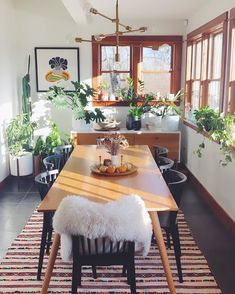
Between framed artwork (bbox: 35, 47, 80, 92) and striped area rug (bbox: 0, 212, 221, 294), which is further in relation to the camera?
framed artwork (bbox: 35, 47, 80, 92)

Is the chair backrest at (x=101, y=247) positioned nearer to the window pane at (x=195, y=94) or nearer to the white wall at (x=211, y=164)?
the white wall at (x=211, y=164)

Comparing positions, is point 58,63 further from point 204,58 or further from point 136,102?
point 204,58

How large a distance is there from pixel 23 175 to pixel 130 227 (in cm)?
376

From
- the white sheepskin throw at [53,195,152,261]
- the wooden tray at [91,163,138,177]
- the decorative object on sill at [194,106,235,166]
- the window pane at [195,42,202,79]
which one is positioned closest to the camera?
the white sheepskin throw at [53,195,152,261]

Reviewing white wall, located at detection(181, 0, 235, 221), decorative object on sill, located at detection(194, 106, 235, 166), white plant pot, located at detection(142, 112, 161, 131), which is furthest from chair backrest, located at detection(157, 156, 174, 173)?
white plant pot, located at detection(142, 112, 161, 131)

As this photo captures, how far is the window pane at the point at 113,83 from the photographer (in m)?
6.04

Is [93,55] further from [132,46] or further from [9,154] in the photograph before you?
[9,154]

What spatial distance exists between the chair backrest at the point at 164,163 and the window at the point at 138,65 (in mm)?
2638

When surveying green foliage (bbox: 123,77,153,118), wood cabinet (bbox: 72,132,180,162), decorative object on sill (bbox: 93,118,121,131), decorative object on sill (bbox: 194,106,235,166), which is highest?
green foliage (bbox: 123,77,153,118)

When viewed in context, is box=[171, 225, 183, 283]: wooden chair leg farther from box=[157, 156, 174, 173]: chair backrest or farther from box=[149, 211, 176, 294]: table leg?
box=[157, 156, 174, 173]: chair backrest

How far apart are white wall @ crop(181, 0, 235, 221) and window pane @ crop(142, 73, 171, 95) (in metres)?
0.83

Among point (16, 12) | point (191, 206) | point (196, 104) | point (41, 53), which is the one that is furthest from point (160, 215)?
point (16, 12)

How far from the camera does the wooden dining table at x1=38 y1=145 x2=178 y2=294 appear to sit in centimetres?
234

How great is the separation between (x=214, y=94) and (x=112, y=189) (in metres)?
2.61
